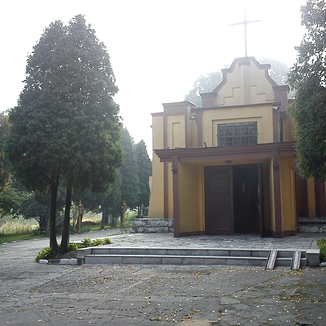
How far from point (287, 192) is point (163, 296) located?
9.41 m

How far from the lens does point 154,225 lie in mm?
18969

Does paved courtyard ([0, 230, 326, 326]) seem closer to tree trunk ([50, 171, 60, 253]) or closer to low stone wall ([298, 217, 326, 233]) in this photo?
tree trunk ([50, 171, 60, 253])

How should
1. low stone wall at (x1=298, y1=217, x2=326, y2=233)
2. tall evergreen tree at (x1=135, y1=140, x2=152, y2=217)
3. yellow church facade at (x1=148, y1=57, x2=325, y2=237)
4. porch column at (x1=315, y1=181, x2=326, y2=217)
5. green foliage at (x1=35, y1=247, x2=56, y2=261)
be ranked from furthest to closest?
tall evergreen tree at (x1=135, y1=140, x2=152, y2=217), porch column at (x1=315, y1=181, x2=326, y2=217), low stone wall at (x1=298, y1=217, x2=326, y2=233), yellow church facade at (x1=148, y1=57, x2=325, y2=237), green foliage at (x1=35, y1=247, x2=56, y2=261)

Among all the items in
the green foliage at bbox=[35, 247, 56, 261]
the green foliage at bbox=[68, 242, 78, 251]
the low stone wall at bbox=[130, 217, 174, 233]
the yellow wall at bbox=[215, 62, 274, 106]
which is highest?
the yellow wall at bbox=[215, 62, 274, 106]

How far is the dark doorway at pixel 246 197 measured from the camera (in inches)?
698

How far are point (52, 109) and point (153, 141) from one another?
8.41m

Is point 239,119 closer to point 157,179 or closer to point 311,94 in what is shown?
point 157,179

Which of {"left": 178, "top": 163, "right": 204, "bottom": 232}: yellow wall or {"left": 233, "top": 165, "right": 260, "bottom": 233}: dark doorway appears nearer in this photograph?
{"left": 178, "top": 163, "right": 204, "bottom": 232}: yellow wall

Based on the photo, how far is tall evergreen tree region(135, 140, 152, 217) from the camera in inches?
1481

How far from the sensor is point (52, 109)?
39.2 ft

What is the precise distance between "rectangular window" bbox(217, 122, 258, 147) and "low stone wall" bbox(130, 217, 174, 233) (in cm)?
427

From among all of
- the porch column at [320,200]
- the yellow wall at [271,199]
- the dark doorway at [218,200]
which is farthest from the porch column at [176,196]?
the porch column at [320,200]

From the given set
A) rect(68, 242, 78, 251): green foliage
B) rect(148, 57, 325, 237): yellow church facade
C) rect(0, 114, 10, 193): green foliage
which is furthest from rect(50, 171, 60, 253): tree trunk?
rect(0, 114, 10, 193): green foliage

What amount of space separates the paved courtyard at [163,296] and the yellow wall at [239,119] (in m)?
8.67
